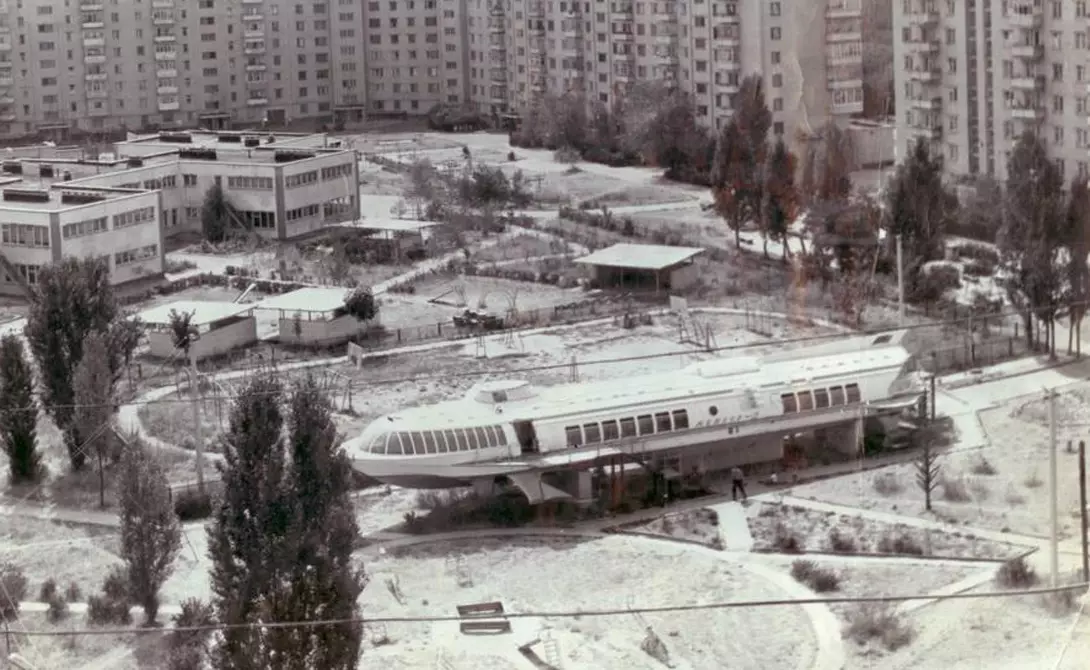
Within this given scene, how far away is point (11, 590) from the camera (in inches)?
212

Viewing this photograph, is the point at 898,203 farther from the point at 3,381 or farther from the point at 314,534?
the point at 314,534

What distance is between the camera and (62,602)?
209 inches

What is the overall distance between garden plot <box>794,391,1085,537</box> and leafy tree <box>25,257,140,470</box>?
2539 mm

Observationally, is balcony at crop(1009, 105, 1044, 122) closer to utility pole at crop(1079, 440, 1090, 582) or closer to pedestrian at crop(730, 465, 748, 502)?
pedestrian at crop(730, 465, 748, 502)

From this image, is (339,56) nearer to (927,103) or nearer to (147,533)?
(927,103)

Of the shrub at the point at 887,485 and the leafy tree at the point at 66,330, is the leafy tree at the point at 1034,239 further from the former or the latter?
the leafy tree at the point at 66,330

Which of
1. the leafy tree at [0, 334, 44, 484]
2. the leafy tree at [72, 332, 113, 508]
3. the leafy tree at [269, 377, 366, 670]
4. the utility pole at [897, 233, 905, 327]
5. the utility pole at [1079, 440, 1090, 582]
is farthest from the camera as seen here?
the utility pole at [897, 233, 905, 327]

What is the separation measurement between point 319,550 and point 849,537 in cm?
153

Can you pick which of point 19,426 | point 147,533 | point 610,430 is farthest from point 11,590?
point 610,430

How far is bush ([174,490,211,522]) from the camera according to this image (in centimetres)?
603

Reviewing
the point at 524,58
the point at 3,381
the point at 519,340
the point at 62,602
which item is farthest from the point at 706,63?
the point at 62,602

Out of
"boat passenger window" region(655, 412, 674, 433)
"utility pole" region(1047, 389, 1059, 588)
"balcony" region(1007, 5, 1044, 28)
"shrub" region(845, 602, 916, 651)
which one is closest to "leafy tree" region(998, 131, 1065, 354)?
"balcony" region(1007, 5, 1044, 28)

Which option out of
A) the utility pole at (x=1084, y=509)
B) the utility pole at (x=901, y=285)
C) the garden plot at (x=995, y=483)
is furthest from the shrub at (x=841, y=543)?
the utility pole at (x=901, y=285)

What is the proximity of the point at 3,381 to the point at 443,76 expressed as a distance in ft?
35.4
